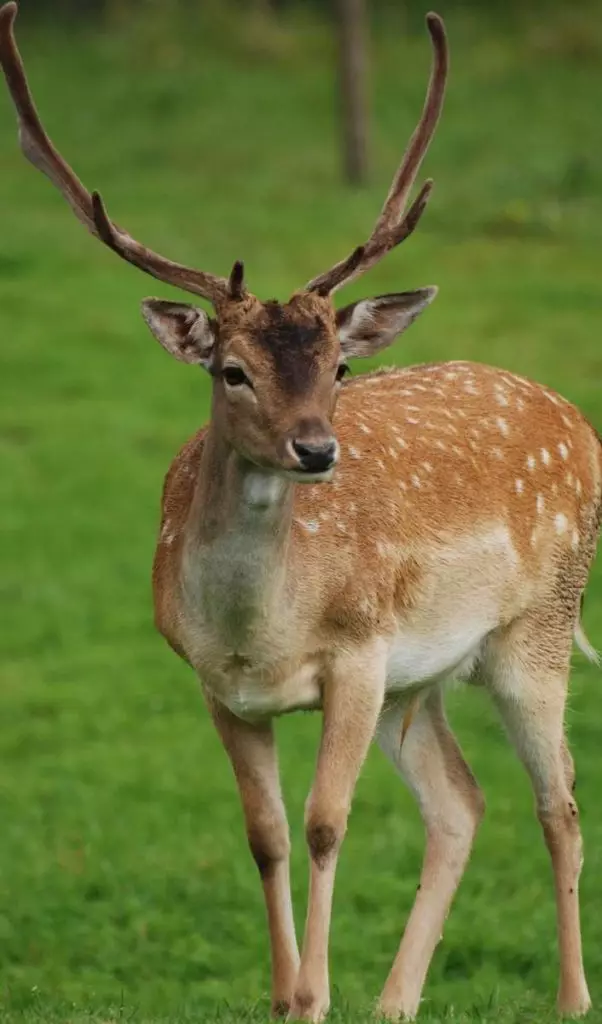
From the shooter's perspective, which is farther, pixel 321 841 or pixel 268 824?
pixel 268 824

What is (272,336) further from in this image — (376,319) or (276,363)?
(376,319)

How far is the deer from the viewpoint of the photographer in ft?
18.6

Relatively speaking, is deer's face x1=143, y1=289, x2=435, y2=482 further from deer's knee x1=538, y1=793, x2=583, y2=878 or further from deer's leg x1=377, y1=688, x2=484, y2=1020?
deer's knee x1=538, y1=793, x2=583, y2=878

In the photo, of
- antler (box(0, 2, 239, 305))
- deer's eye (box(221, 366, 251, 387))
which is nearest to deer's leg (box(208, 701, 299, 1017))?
deer's eye (box(221, 366, 251, 387))

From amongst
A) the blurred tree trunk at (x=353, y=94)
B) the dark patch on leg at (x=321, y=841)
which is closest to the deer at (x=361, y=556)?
the dark patch on leg at (x=321, y=841)

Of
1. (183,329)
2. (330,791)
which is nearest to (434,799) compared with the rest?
(330,791)

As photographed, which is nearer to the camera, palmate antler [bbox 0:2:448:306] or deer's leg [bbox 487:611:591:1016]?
palmate antler [bbox 0:2:448:306]

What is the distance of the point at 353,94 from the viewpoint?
22.7m

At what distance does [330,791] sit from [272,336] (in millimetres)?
1281

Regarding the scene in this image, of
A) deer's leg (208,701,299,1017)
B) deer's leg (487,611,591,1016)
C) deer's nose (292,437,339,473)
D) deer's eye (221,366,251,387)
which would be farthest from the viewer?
deer's leg (487,611,591,1016)

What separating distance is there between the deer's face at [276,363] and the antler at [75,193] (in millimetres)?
119

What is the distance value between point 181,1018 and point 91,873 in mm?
2661

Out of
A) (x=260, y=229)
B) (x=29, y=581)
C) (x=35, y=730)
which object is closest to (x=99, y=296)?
(x=260, y=229)

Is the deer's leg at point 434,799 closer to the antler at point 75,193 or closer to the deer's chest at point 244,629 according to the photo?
the deer's chest at point 244,629
